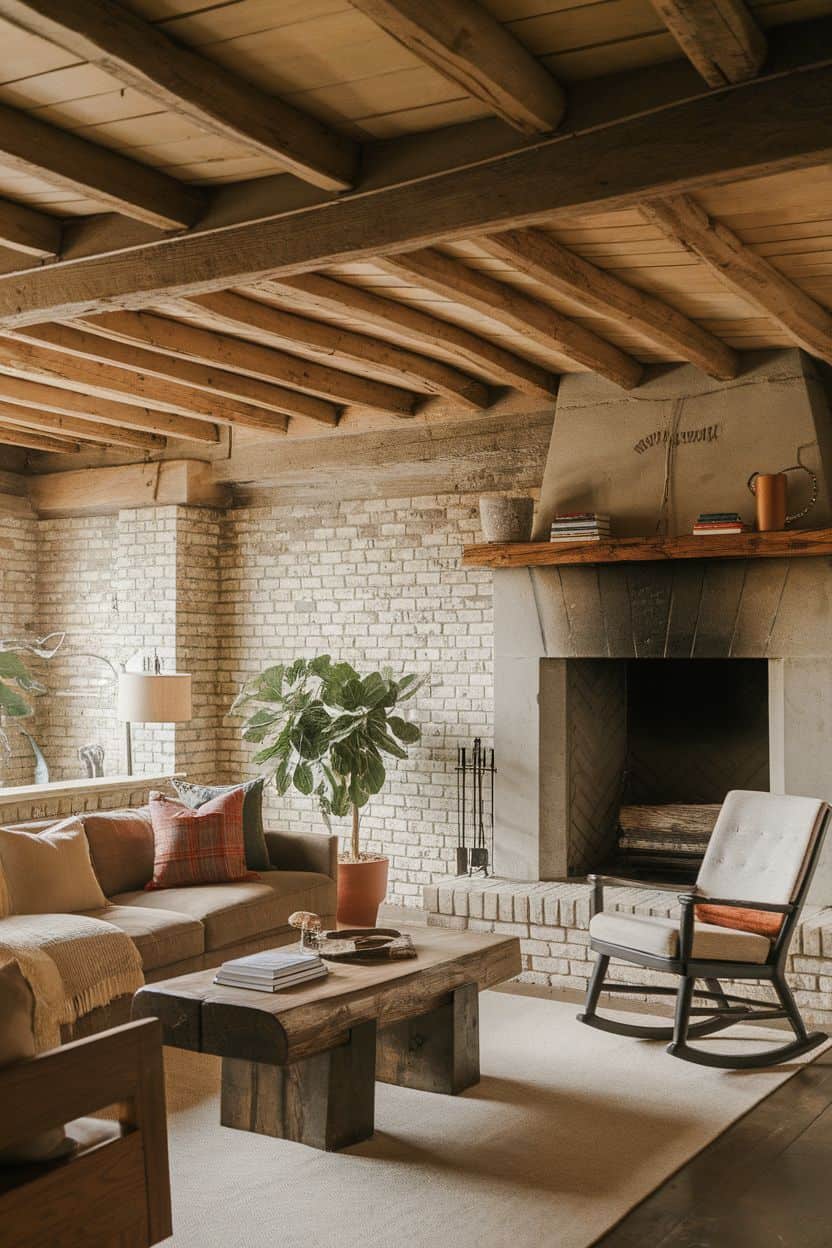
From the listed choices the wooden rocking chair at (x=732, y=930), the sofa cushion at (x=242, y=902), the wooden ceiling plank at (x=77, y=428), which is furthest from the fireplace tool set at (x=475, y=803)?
the wooden ceiling plank at (x=77, y=428)

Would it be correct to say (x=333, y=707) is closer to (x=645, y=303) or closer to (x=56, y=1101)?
(x=645, y=303)

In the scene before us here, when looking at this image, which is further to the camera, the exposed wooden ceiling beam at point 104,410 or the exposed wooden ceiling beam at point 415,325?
the exposed wooden ceiling beam at point 104,410

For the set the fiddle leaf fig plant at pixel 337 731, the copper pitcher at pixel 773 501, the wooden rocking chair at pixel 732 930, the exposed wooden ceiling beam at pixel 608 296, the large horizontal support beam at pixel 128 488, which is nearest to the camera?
the exposed wooden ceiling beam at pixel 608 296

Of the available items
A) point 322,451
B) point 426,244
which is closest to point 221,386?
point 322,451

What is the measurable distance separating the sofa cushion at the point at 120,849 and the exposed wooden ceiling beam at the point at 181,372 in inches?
81.4

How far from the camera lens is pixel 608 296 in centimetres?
467

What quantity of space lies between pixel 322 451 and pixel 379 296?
248 cm

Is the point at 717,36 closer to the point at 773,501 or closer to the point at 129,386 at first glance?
the point at 773,501

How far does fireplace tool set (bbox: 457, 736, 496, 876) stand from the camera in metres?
6.93

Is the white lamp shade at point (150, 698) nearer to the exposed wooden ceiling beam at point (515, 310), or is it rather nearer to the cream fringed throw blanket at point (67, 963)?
the cream fringed throw blanket at point (67, 963)

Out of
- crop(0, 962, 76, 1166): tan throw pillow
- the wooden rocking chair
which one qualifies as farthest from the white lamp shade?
crop(0, 962, 76, 1166): tan throw pillow

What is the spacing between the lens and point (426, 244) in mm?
3527

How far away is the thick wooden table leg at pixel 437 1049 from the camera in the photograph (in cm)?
432

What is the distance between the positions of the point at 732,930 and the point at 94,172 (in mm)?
3401
